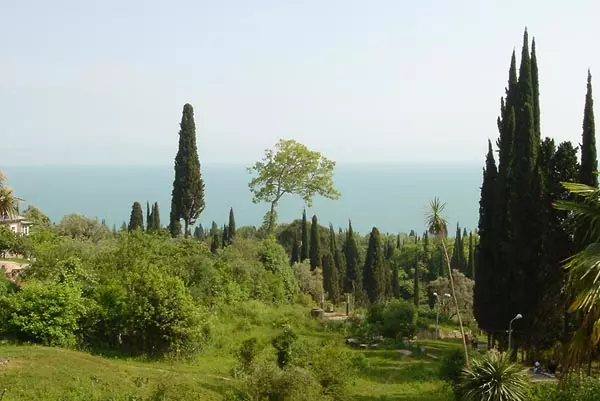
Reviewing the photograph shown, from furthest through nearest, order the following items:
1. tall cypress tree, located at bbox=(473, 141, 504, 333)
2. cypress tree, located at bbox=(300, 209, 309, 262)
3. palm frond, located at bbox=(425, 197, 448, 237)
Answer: cypress tree, located at bbox=(300, 209, 309, 262)
tall cypress tree, located at bbox=(473, 141, 504, 333)
palm frond, located at bbox=(425, 197, 448, 237)

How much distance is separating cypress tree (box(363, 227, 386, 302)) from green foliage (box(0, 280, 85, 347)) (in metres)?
34.3

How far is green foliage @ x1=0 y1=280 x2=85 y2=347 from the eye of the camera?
17.4m

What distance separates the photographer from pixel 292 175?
37406 millimetres

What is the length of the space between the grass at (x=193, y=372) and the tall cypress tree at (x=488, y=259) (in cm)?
291

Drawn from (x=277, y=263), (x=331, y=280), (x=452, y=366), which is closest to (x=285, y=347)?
(x=452, y=366)

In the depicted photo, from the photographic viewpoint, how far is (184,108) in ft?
122

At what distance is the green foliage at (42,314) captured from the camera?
17.4 metres

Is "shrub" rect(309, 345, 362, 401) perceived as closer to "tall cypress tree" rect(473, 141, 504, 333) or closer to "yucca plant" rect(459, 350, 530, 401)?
"yucca plant" rect(459, 350, 530, 401)

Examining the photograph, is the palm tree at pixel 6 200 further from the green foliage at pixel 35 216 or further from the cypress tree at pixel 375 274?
the cypress tree at pixel 375 274

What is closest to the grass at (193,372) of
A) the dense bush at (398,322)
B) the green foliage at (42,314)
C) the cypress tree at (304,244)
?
the green foliage at (42,314)

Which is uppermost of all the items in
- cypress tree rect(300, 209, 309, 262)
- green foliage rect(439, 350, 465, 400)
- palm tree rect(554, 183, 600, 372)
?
cypress tree rect(300, 209, 309, 262)

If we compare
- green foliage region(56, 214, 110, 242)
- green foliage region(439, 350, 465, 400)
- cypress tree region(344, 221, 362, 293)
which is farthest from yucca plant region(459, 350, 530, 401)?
cypress tree region(344, 221, 362, 293)

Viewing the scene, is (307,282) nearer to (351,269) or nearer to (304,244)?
(304,244)

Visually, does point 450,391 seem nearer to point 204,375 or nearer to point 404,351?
point 404,351
